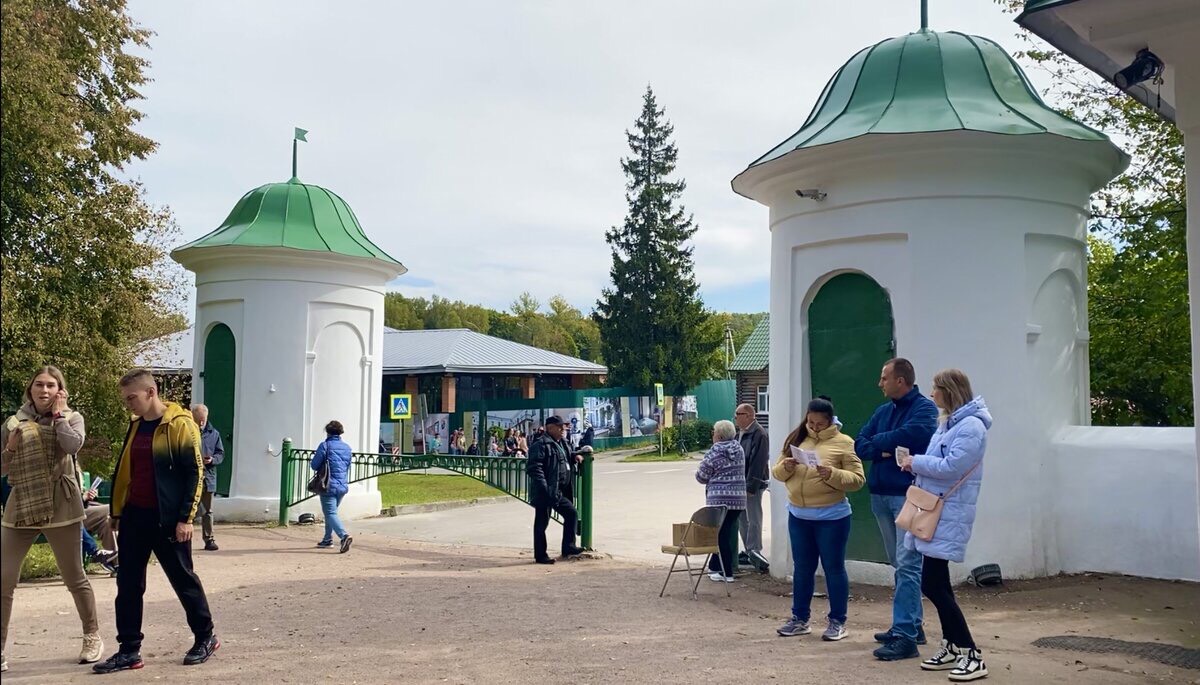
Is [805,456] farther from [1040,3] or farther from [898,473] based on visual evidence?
[1040,3]

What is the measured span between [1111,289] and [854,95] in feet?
16.9

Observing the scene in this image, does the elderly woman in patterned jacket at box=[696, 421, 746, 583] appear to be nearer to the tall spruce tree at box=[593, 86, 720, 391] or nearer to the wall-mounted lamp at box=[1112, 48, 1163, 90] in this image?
the wall-mounted lamp at box=[1112, 48, 1163, 90]

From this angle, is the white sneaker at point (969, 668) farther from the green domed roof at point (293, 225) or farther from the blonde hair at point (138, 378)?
the green domed roof at point (293, 225)

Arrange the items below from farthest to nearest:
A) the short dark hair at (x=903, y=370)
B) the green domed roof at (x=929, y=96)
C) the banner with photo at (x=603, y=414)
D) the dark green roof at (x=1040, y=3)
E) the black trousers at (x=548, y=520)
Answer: the banner with photo at (x=603, y=414), the black trousers at (x=548, y=520), the green domed roof at (x=929, y=96), the short dark hair at (x=903, y=370), the dark green roof at (x=1040, y=3)

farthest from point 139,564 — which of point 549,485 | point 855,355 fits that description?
point 855,355

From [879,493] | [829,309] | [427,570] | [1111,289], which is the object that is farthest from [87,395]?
[1111,289]

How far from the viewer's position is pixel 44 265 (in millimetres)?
10961

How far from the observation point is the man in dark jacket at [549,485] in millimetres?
10688

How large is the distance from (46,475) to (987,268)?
25.1 ft

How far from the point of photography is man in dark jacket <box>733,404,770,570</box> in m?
9.98

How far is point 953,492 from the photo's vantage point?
18.5 ft

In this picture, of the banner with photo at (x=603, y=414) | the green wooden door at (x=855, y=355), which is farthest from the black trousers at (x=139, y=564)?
the banner with photo at (x=603, y=414)

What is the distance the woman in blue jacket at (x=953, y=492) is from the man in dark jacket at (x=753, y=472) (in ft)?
13.7

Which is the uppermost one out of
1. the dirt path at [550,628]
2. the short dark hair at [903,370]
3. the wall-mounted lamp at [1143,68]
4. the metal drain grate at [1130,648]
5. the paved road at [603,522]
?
the wall-mounted lamp at [1143,68]
